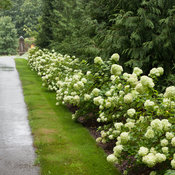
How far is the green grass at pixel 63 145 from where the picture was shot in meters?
4.45

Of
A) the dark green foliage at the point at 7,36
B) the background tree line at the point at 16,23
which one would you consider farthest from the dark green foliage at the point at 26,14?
the dark green foliage at the point at 7,36

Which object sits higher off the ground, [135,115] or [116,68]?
[116,68]

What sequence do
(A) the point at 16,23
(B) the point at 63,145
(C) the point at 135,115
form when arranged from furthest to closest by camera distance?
1. (A) the point at 16,23
2. (B) the point at 63,145
3. (C) the point at 135,115

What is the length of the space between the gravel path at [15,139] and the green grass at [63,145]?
154 mm

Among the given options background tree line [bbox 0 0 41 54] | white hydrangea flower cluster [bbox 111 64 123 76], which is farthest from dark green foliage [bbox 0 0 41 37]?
white hydrangea flower cluster [bbox 111 64 123 76]

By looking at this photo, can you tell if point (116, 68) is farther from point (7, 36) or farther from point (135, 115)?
point (7, 36)

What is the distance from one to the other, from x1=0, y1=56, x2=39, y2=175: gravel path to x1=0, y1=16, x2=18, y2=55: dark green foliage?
37.5m

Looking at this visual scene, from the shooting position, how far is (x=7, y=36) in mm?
45062

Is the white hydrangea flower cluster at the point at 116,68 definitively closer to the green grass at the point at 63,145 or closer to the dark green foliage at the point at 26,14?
the green grass at the point at 63,145

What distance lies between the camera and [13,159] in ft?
15.6

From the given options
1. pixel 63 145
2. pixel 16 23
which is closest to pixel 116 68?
pixel 63 145

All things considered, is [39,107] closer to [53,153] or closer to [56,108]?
[56,108]

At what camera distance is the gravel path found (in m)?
4.47

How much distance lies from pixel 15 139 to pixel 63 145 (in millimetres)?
1064
